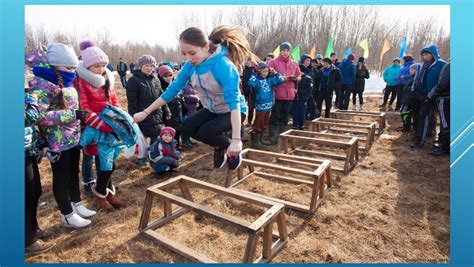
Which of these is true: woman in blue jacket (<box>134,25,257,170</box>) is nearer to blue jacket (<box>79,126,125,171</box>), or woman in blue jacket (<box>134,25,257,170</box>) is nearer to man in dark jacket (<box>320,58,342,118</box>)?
blue jacket (<box>79,126,125,171</box>)

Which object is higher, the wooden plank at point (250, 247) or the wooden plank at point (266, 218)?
the wooden plank at point (266, 218)

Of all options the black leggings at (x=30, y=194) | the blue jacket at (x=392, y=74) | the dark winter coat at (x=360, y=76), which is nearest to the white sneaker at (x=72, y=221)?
the black leggings at (x=30, y=194)

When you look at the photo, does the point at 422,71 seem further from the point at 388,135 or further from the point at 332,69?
the point at 332,69

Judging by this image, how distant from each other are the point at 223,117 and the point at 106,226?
1732 millimetres

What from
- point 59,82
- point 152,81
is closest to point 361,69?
point 152,81

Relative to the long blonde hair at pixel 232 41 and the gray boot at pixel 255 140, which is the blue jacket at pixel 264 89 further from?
the long blonde hair at pixel 232 41

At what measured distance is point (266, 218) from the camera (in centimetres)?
242

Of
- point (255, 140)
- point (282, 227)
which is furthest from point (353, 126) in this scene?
point (282, 227)

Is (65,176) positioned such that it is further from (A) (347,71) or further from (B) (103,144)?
(A) (347,71)

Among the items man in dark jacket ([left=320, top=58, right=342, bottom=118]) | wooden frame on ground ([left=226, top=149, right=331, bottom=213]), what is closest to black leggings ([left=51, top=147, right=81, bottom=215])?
wooden frame on ground ([left=226, top=149, right=331, bottom=213])

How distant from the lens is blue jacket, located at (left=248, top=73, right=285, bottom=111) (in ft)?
18.3

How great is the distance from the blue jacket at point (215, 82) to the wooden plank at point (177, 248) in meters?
1.22

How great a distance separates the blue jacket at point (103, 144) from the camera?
2.84 meters

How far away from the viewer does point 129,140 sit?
9.41ft
